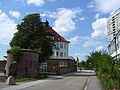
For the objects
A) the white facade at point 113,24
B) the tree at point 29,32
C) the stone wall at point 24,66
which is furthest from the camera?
the white facade at point 113,24

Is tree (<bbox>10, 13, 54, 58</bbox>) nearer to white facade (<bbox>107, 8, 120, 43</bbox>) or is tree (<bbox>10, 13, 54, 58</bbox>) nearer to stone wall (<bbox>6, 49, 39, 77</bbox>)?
stone wall (<bbox>6, 49, 39, 77</bbox>)

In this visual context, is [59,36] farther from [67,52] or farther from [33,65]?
[33,65]

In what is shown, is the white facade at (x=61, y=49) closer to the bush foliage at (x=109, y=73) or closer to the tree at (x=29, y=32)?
the tree at (x=29, y=32)

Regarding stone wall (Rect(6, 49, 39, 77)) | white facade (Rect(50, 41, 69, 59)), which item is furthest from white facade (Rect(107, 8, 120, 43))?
stone wall (Rect(6, 49, 39, 77))

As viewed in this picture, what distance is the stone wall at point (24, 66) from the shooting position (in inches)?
1085

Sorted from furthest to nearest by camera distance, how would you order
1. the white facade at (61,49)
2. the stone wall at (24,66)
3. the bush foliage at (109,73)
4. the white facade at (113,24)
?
the white facade at (113,24) < the white facade at (61,49) < the stone wall at (24,66) < the bush foliage at (109,73)

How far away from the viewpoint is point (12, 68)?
27547 mm

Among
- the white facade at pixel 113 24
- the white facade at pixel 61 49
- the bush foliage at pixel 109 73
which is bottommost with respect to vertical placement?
the bush foliage at pixel 109 73

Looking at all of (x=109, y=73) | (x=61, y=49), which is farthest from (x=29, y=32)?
(x=61, y=49)

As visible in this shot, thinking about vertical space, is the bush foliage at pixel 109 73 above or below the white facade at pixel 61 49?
below

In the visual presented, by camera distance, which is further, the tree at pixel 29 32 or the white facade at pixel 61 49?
the white facade at pixel 61 49

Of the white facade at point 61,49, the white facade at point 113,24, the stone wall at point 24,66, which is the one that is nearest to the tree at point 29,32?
the stone wall at point 24,66

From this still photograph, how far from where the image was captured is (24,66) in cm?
2802

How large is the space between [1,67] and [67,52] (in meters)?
23.7
